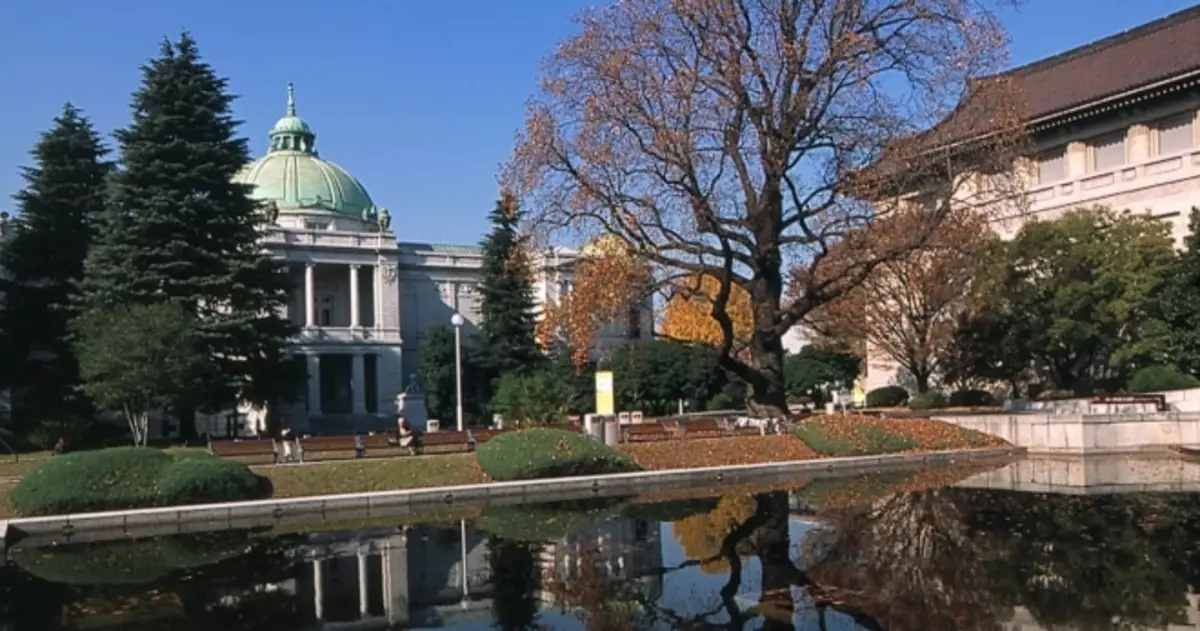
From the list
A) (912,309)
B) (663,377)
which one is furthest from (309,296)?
(912,309)

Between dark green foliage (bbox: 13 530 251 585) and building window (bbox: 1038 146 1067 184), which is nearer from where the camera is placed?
dark green foliage (bbox: 13 530 251 585)

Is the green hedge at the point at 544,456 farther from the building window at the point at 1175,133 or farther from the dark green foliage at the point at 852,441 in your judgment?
the building window at the point at 1175,133

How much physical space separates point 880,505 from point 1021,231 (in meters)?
22.9

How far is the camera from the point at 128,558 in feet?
48.6

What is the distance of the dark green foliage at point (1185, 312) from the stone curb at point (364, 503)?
14.6 meters

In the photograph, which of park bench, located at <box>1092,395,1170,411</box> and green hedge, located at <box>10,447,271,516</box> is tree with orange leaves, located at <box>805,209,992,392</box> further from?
green hedge, located at <box>10,447,271,516</box>

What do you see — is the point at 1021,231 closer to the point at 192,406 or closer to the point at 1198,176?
the point at 1198,176

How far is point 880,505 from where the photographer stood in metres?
17.6

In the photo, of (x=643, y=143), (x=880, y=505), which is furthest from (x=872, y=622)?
(x=643, y=143)

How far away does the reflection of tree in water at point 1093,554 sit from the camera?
9.72m

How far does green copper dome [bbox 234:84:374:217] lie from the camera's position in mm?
76688

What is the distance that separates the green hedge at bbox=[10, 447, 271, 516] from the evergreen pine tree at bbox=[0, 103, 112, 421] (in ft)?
73.4

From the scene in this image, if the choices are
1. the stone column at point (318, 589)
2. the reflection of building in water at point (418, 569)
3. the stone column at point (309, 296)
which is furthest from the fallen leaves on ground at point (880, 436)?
the stone column at point (309, 296)

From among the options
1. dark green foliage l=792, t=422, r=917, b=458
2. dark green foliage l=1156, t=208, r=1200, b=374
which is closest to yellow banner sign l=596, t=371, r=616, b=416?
dark green foliage l=792, t=422, r=917, b=458
